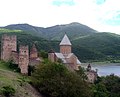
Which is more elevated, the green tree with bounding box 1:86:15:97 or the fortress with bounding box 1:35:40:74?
the fortress with bounding box 1:35:40:74

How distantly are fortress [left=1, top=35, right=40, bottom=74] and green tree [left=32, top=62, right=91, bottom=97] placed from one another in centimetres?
435

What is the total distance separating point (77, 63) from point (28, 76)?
1910 centimetres

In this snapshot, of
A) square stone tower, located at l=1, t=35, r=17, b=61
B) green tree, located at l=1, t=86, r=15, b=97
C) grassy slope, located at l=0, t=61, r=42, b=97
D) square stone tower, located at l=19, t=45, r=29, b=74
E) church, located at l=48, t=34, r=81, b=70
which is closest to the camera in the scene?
green tree, located at l=1, t=86, r=15, b=97

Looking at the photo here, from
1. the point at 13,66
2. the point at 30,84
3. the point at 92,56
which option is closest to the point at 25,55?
the point at 13,66

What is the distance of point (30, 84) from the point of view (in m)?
42.4

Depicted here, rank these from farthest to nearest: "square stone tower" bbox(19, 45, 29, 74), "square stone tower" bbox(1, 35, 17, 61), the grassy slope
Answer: "square stone tower" bbox(1, 35, 17, 61), "square stone tower" bbox(19, 45, 29, 74), the grassy slope

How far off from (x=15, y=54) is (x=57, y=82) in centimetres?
1136

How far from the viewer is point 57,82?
41.6 metres

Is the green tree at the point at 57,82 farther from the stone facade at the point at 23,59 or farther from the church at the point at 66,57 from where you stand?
the church at the point at 66,57

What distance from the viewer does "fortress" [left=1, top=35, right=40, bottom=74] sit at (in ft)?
159

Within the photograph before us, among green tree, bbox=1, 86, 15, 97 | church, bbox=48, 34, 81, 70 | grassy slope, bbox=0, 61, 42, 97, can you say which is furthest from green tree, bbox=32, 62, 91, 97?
church, bbox=48, 34, 81, 70

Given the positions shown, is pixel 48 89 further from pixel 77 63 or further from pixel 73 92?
pixel 77 63

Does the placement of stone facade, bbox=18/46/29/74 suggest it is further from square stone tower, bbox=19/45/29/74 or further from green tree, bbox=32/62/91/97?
green tree, bbox=32/62/91/97

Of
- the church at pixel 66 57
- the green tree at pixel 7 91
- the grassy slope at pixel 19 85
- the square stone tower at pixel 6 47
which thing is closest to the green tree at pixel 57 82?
the grassy slope at pixel 19 85
